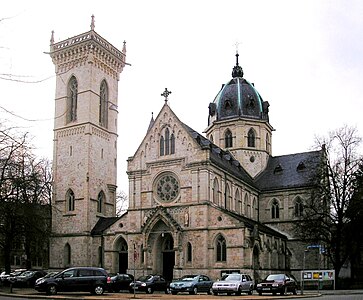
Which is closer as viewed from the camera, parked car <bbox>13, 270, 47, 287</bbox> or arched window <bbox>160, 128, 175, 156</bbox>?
parked car <bbox>13, 270, 47, 287</bbox>

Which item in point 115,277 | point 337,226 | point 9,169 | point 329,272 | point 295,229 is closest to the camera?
point 9,169

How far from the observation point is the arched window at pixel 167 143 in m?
54.1

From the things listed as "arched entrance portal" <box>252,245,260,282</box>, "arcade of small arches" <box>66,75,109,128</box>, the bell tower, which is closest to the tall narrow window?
the bell tower

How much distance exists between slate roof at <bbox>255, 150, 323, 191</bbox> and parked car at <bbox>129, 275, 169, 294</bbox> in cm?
2451

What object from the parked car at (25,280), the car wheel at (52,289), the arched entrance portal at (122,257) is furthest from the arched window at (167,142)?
the car wheel at (52,289)

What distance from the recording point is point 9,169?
3862 centimetres

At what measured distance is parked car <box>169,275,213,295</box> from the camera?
127 feet

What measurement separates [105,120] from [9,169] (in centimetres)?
2549

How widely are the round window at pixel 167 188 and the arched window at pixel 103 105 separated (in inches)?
501

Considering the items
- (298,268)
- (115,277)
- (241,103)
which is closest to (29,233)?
(115,277)

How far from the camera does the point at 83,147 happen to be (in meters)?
59.7

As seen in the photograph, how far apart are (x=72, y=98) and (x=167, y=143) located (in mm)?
14409

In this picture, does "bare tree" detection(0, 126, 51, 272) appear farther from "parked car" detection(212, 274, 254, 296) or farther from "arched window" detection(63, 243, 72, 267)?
"parked car" detection(212, 274, 254, 296)

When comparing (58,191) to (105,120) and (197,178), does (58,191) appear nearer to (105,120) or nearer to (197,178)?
(105,120)
